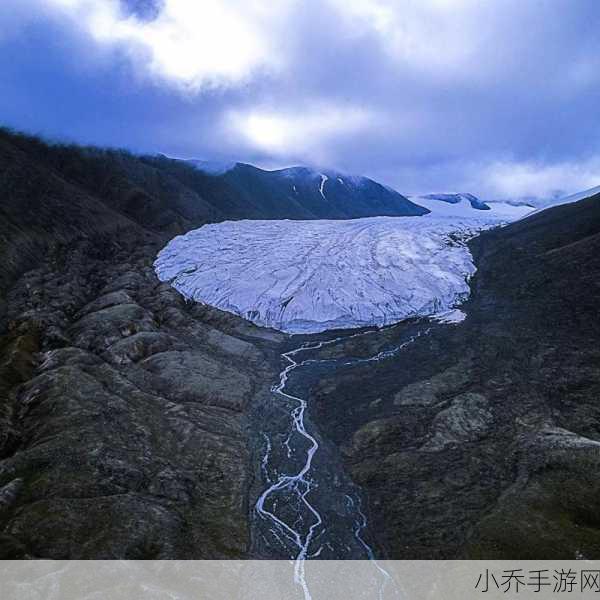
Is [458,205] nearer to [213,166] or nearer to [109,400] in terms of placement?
[213,166]

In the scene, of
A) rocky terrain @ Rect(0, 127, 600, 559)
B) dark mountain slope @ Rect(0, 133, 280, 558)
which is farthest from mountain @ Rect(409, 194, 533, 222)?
dark mountain slope @ Rect(0, 133, 280, 558)

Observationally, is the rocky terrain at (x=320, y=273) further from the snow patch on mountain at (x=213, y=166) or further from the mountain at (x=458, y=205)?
the mountain at (x=458, y=205)

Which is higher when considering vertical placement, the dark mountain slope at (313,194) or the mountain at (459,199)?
the mountain at (459,199)

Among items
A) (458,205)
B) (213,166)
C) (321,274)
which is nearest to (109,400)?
(321,274)

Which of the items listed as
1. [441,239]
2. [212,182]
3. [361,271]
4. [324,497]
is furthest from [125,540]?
[212,182]

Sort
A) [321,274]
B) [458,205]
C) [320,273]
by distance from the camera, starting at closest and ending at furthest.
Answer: [321,274], [320,273], [458,205]

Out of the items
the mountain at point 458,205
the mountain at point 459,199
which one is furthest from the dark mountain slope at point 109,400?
the mountain at point 459,199

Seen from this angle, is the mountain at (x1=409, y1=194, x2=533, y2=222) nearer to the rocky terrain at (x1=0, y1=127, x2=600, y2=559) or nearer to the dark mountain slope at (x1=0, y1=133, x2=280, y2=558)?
the rocky terrain at (x1=0, y1=127, x2=600, y2=559)
